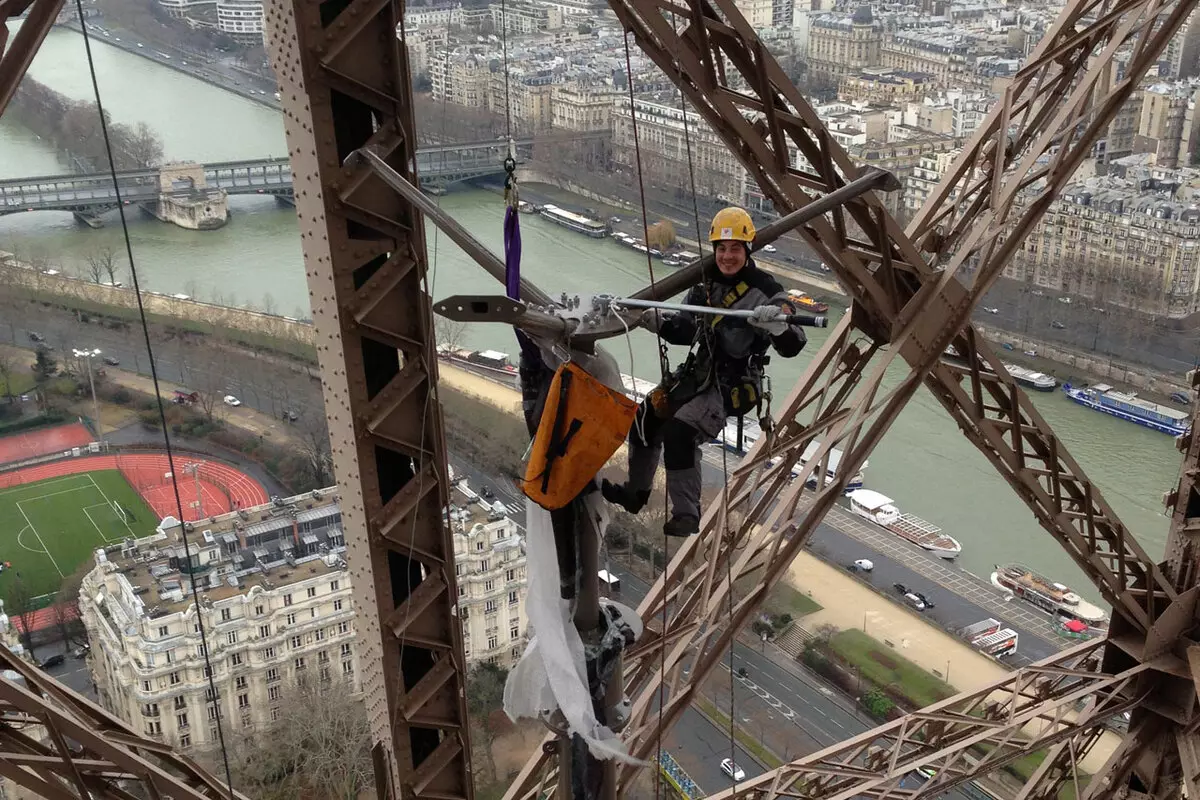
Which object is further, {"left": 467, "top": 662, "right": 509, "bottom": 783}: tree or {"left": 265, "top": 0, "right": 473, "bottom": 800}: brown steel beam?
{"left": 467, "top": 662, "right": 509, "bottom": 783}: tree

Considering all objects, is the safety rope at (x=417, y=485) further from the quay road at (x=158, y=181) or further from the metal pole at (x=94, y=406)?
the quay road at (x=158, y=181)

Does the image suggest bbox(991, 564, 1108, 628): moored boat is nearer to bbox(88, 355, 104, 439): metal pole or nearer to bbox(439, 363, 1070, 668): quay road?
bbox(439, 363, 1070, 668): quay road

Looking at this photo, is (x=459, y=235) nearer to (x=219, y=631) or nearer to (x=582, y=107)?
(x=219, y=631)

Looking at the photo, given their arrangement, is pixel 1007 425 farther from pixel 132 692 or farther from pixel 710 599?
pixel 132 692

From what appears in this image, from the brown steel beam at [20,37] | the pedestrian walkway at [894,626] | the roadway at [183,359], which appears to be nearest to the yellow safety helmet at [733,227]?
the brown steel beam at [20,37]

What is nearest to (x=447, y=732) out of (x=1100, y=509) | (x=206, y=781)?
(x=206, y=781)

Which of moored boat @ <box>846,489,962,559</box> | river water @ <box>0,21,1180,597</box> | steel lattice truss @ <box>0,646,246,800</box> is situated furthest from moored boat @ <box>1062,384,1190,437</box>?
steel lattice truss @ <box>0,646,246,800</box>
